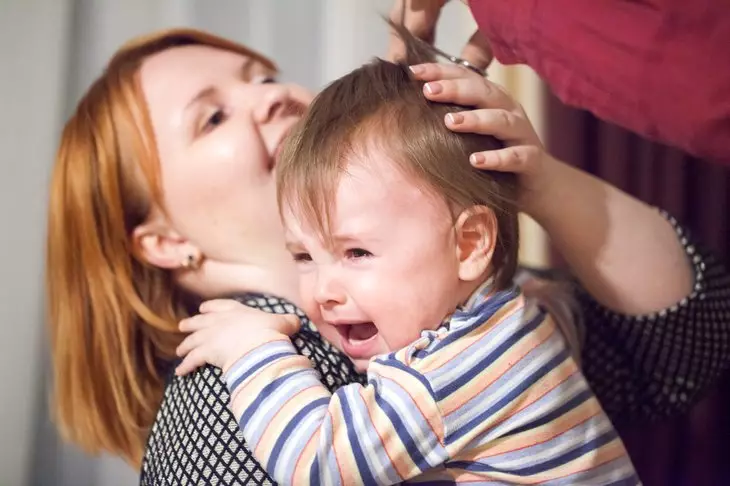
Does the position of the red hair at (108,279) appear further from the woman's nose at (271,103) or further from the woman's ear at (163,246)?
the woman's nose at (271,103)

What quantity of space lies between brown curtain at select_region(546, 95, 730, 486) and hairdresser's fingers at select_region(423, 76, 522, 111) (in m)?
0.61

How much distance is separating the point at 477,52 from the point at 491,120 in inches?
9.7

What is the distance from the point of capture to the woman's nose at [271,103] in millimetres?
917

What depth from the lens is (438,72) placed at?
714 mm

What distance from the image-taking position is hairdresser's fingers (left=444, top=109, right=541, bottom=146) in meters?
0.67

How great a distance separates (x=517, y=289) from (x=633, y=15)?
11.5 inches

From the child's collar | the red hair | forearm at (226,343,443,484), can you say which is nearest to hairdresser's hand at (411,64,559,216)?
the child's collar

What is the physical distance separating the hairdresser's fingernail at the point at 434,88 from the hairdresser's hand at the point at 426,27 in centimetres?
23

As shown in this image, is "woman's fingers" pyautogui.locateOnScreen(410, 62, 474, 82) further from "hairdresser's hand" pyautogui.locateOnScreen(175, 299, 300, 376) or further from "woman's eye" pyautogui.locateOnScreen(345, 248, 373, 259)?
"hairdresser's hand" pyautogui.locateOnScreen(175, 299, 300, 376)

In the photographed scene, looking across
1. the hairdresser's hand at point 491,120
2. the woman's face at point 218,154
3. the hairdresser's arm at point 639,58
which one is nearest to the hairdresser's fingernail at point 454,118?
the hairdresser's hand at point 491,120

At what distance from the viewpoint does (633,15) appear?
1.94ft

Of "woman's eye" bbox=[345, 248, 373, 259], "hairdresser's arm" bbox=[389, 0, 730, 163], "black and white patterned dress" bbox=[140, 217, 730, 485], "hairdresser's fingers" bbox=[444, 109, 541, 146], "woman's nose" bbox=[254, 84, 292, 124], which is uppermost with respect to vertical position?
"hairdresser's arm" bbox=[389, 0, 730, 163]

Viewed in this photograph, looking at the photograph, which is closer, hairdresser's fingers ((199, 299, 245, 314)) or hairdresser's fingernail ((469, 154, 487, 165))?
hairdresser's fingernail ((469, 154, 487, 165))

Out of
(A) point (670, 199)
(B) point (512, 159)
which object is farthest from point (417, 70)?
(A) point (670, 199)
